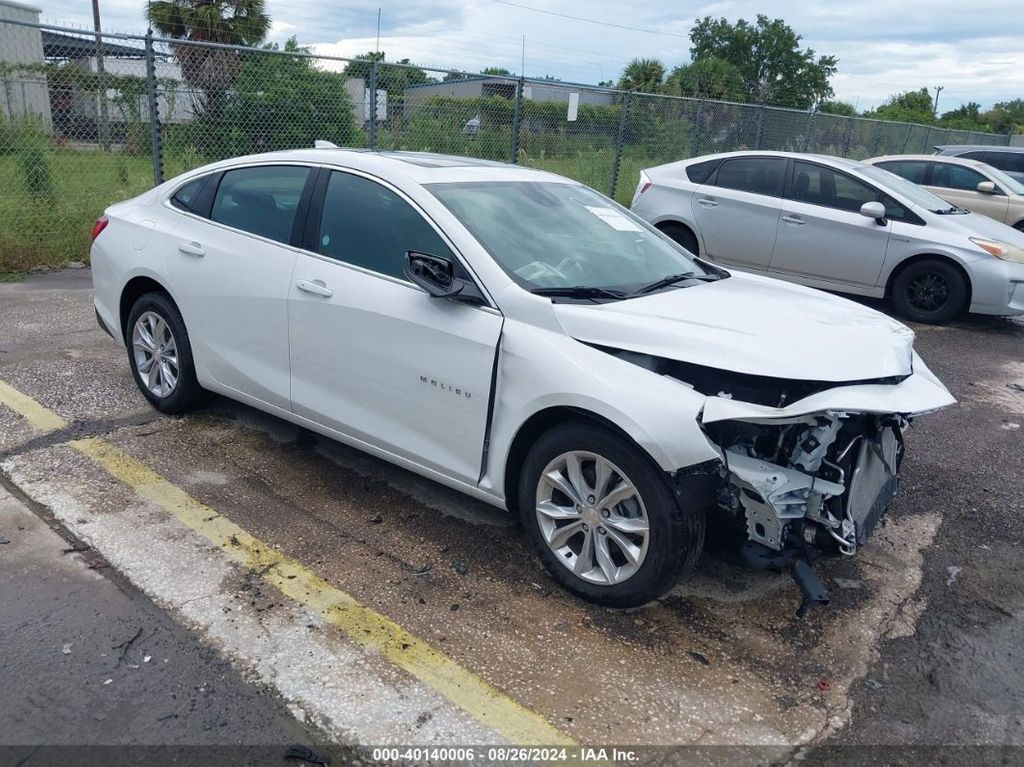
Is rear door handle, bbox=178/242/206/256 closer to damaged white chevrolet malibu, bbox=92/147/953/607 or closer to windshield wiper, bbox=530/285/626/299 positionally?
damaged white chevrolet malibu, bbox=92/147/953/607

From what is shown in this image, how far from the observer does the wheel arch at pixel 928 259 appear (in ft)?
27.0

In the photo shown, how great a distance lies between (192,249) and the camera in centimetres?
452

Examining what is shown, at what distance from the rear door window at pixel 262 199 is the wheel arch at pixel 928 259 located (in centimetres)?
666

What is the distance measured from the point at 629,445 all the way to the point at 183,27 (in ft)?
57.6

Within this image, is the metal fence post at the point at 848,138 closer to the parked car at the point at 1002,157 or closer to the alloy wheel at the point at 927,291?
the parked car at the point at 1002,157

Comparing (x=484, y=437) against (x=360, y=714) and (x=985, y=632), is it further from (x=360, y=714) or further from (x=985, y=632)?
(x=985, y=632)

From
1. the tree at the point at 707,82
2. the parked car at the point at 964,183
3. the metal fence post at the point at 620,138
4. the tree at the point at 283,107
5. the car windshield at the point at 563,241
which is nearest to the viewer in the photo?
the car windshield at the point at 563,241

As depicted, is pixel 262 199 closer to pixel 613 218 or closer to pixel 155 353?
pixel 155 353

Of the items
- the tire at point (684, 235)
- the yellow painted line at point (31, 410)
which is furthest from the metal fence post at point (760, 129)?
the yellow painted line at point (31, 410)

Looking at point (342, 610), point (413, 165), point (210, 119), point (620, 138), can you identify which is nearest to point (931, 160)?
point (620, 138)

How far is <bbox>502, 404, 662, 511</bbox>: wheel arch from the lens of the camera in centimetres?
303

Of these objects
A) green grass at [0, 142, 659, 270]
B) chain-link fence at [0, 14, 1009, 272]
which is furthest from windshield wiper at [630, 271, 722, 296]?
green grass at [0, 142, 659, 270]

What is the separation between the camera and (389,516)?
3914 millimetres

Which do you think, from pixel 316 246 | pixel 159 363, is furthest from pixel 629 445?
pixel 159 363
